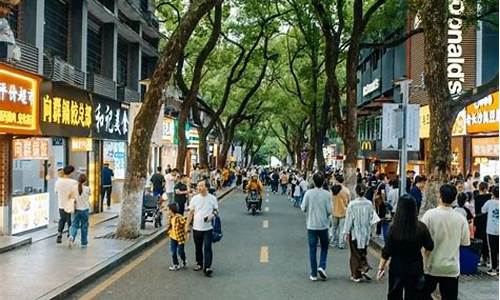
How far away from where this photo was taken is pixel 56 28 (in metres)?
21.3

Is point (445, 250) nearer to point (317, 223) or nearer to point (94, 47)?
point (317, 223)

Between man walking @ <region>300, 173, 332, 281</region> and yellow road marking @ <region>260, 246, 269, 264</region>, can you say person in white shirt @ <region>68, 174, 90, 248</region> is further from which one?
man walking @ <region>300, 173, 332, 281</region>

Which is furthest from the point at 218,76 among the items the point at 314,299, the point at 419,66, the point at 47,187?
the point at 314,299

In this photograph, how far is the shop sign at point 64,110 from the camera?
17.3m

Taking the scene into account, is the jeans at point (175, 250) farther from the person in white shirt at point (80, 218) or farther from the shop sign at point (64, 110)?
the shop sign at point (64, 110)

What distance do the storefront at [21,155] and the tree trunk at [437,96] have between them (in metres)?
8.30

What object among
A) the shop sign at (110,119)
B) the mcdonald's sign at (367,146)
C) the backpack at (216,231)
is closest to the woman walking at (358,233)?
the backpack at (216,231)

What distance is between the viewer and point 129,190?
16.6 m

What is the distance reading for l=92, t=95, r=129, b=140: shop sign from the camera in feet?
75.2

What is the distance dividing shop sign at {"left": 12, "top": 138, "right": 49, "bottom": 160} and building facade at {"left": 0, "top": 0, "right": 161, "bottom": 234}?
24mm

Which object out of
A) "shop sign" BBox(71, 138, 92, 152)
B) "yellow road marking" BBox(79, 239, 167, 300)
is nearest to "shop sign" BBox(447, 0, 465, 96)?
"shop sign" BBox(71, 138, 92, 152)

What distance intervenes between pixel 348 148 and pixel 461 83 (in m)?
6.83

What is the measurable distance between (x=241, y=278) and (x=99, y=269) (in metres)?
2.40

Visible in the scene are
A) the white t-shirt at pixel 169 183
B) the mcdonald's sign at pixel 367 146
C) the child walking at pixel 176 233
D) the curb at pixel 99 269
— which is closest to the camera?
the curb at pixel 99 269
